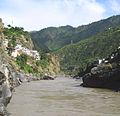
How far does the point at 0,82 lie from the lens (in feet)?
103

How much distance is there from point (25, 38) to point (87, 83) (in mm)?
109058

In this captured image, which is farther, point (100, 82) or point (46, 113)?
point (100, 82)

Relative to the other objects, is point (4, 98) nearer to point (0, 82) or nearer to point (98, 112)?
point (0, 82)

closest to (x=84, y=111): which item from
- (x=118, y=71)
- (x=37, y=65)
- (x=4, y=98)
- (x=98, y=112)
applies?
(x=98, y=112)

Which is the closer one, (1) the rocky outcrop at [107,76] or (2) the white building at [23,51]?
(1) the rocky outcrop at [107,76]

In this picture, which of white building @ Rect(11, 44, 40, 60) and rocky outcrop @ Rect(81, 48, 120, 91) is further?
white building @ Rect(11, 44, 40, 60)

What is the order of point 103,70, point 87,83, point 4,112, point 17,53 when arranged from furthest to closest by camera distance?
point 17,53 → point 87,83 → point 103,70 → point 4,112

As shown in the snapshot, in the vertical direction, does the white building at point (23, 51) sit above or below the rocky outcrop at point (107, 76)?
above

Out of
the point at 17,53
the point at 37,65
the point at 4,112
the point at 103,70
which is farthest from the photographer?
the point at 37,65

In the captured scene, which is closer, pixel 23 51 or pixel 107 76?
pixel 107 76

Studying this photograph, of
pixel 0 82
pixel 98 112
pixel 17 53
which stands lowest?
Answer: pixel 98 112

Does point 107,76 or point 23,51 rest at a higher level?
point 23,51

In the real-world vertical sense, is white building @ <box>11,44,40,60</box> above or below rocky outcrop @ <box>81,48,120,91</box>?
above

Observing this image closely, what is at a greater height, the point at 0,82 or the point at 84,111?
the point at 0,82
